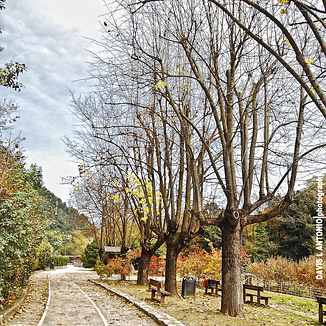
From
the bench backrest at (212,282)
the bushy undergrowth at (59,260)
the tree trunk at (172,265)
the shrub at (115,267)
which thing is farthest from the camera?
the bushy undergrowth at (59,260)

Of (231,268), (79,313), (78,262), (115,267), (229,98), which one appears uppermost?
(229,98)

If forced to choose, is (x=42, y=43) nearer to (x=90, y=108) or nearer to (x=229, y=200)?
(x=90, y=108)

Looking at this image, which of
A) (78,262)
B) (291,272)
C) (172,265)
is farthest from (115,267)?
(78,262)

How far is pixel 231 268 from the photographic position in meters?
7.79

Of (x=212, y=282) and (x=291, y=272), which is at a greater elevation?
(x=291, y=272)

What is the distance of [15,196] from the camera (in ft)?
25.8

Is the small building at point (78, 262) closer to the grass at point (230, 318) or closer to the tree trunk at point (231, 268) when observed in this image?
the grass at point (230, 318)

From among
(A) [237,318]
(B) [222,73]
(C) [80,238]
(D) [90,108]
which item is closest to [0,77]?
(D) [90,108]

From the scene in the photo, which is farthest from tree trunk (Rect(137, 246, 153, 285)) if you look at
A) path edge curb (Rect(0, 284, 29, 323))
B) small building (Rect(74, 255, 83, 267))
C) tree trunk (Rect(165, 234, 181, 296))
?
small building (Rect(74, 255, 83, 267))

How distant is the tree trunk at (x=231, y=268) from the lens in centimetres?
759

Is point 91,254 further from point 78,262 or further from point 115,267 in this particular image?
point 115,267

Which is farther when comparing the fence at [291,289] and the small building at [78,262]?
the small building at [78,262]

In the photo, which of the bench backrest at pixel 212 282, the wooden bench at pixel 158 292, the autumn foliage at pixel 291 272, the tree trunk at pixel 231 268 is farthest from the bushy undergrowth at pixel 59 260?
the tree trunk at pixel 231 268

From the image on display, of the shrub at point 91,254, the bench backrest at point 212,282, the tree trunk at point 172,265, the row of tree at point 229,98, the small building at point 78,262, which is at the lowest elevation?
the small building at point 78,262
